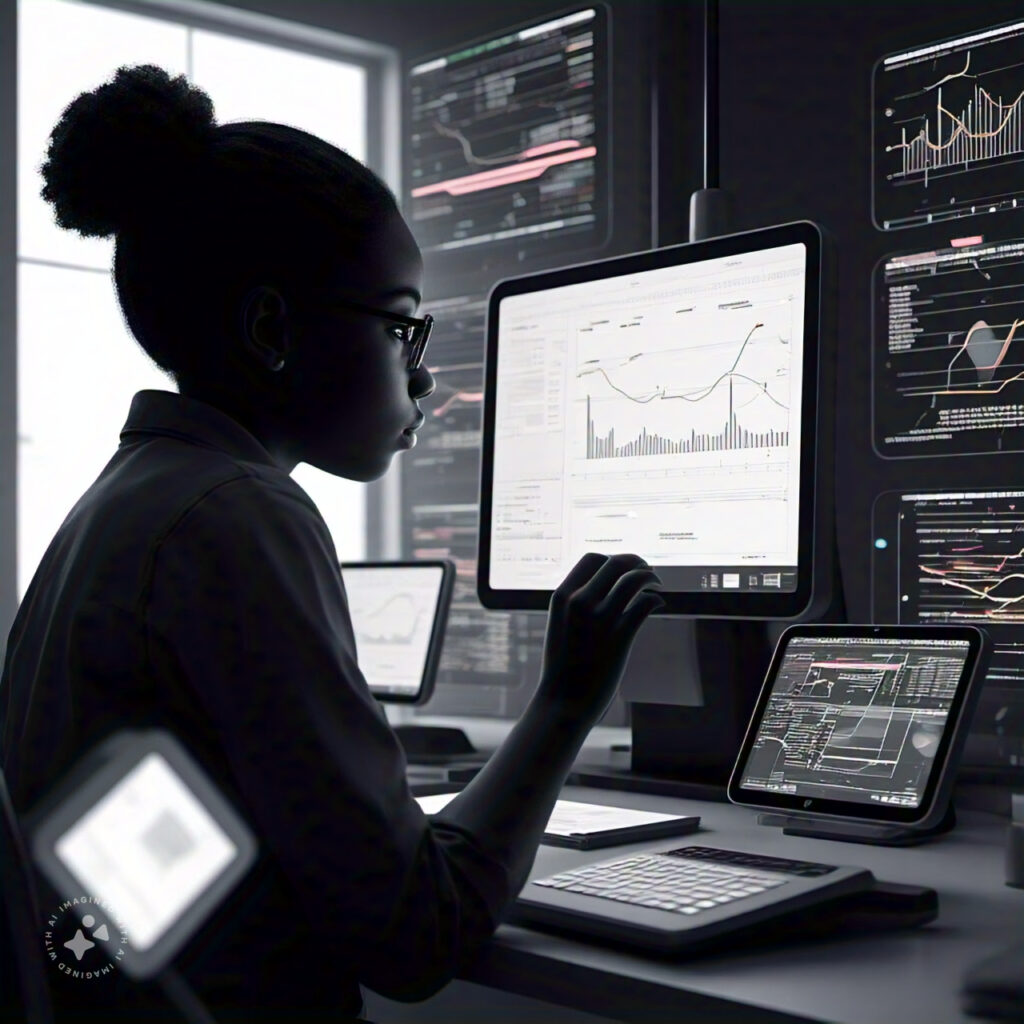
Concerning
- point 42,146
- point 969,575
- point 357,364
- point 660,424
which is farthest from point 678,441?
point 42,146

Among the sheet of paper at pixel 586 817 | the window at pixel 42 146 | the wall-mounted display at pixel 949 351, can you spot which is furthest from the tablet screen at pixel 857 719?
the window at pixel 42 146

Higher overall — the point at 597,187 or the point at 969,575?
the point at 597,187

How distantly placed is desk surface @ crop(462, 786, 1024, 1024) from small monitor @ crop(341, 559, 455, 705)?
823mm

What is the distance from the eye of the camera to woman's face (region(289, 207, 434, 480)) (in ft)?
2.80

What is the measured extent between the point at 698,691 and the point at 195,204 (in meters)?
0.79

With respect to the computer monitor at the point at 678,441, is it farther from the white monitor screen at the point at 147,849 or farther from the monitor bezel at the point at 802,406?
the white monitor screen at the point at 147,849

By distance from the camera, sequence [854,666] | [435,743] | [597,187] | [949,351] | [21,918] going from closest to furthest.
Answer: [21,918], [854,666], [949,351], [435,743], [597,187]

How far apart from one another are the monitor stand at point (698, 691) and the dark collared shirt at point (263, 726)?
63 cm

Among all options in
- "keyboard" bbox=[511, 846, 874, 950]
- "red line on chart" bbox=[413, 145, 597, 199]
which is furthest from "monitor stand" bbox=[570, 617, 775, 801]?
"red line on chart" bbox=[413, 145, 597, 199]

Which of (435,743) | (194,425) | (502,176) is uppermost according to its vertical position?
(502,176)

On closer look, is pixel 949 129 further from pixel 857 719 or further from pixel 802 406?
pixel 857 719

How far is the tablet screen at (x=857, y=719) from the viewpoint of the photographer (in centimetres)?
106

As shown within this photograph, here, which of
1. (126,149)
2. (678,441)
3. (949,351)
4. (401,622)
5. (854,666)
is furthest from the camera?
(401,622)

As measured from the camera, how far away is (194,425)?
0.82m
